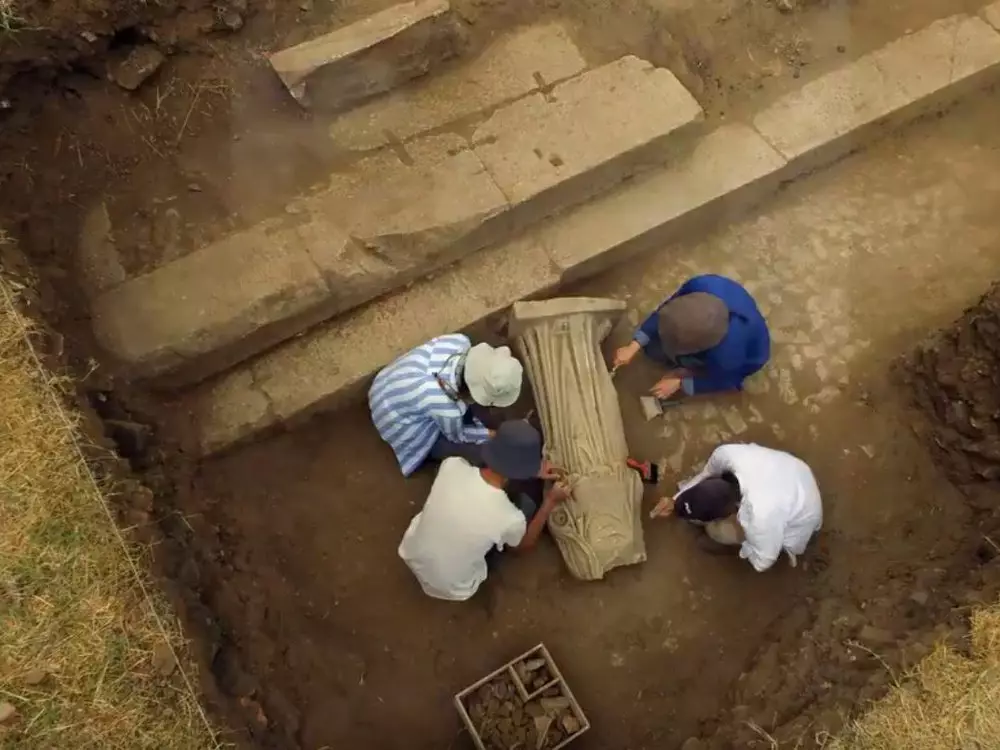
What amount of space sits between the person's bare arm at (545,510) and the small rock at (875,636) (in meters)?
1.39

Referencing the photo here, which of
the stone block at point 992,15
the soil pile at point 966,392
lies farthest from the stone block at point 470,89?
the stone block at point 992,15

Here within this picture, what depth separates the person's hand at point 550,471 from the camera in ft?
13.0

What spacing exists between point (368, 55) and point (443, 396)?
184cm

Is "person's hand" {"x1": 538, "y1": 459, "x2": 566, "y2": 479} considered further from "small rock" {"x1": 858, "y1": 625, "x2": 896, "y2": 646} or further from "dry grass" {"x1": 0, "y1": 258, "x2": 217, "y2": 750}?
"dry grass" {"x1": 0, "y1": 258, "x2": 217, "y2": 750}

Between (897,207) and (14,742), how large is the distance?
5025 millimetres

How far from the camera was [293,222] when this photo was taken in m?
4.24

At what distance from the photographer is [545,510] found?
396 cm

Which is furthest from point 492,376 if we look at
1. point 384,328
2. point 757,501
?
point 757,501

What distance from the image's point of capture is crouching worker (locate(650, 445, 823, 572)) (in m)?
3.69

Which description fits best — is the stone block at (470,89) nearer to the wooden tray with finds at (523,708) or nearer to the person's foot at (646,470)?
the person's foot at (646,470)

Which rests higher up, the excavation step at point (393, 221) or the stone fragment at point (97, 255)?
the stone fragment at point (97, 255)

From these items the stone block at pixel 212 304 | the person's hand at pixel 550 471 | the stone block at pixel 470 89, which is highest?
the stone block at pixel 470 89

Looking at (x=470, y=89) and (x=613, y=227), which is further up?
(x=470, y=89)

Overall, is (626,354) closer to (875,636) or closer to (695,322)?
(695,322)
